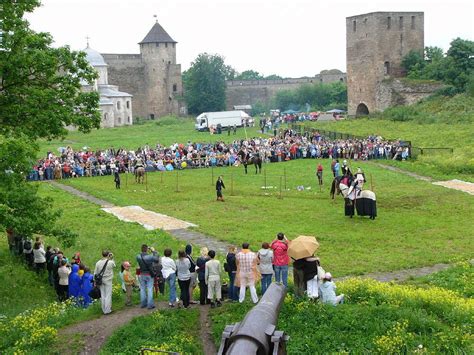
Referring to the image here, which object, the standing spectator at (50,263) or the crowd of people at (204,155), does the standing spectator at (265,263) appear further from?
the crowd of people at (204,155)

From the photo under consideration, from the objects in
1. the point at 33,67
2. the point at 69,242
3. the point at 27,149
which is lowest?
the point at 69,242

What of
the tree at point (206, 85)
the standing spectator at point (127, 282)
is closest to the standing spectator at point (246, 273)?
the standing spectator at point (127, 282)

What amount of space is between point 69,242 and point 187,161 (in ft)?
89.4

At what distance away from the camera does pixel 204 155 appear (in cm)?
4406

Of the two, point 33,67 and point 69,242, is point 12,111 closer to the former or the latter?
point 33,67

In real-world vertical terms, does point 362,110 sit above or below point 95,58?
below

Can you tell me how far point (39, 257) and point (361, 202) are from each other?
11.8 meters

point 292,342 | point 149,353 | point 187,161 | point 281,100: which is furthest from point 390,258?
point 281,100

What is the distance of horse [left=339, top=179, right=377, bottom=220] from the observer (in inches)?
970

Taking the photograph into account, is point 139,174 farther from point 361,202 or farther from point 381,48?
point 381,48

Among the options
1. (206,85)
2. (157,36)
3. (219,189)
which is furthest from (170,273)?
(157,36)

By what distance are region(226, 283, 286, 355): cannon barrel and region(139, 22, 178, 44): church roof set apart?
88016mm

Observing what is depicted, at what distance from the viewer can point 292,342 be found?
40.4 ft

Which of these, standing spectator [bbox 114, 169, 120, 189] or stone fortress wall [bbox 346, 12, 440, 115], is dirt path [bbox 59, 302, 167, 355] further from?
stone fortress wall [bbox 346, 12, 440, 115]
